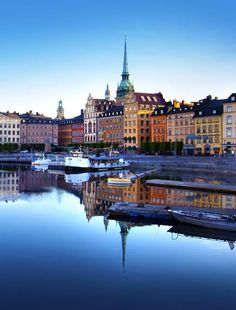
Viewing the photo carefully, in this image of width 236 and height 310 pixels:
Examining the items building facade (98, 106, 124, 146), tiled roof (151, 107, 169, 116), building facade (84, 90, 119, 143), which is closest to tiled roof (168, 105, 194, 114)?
tiled roof (151, 107, 169, 116)

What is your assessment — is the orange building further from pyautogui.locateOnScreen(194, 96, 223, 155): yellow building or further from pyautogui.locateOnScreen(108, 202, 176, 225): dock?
pyautogui.locateOnScreen(108, 202, 176, 225): dock

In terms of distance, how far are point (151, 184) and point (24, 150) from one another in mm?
104110

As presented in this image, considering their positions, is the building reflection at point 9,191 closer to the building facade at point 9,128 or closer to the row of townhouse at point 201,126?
the row of townhouse at point 201,126

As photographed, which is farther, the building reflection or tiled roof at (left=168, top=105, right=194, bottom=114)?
tiled roof at (left=168, top=105, right=194, bottom=114)

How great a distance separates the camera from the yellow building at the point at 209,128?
312 ft

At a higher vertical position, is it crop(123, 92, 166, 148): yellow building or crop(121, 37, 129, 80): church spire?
crop(121, 37, 129, 80): church spire

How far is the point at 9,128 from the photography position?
158 m

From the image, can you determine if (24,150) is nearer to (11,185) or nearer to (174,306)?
(11,185)

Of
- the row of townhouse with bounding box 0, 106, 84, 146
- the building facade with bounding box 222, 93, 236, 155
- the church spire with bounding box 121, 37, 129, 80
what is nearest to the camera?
the building facade with bounding box 222, 93, 236, 155

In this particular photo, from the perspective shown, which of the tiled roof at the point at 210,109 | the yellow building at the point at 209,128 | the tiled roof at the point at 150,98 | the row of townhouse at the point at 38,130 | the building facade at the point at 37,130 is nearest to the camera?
the yellow building at the point at 209,128

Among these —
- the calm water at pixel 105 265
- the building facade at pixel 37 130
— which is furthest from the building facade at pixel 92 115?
the calm water at pixel 105 265

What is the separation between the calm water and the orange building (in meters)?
81.3

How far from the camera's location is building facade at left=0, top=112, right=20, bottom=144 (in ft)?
516

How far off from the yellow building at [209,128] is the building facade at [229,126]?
226cm
